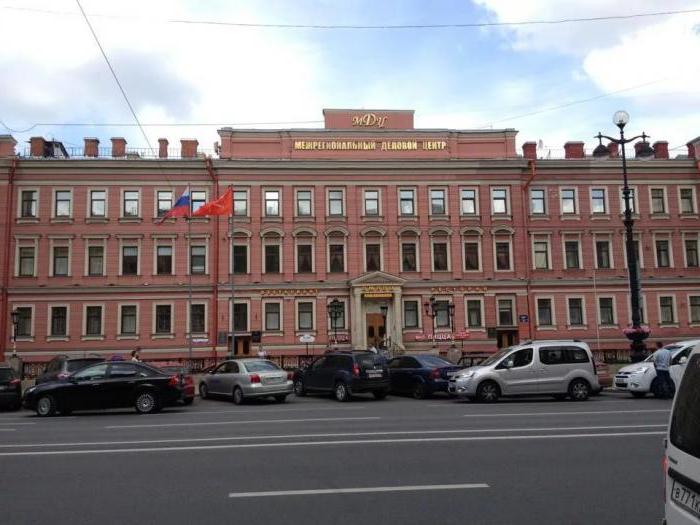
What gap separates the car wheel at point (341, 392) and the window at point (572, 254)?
27.8m

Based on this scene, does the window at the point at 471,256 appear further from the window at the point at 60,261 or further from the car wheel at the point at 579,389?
the window at the point at 60,261

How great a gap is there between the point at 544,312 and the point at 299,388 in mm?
24810

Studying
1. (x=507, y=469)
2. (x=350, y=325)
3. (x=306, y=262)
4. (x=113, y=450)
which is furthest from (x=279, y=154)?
(x=507, y=469)

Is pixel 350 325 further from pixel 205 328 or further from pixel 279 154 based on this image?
pixel 279 154

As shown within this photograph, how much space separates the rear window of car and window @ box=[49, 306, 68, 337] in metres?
41.6

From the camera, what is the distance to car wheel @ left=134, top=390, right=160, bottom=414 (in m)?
17.8

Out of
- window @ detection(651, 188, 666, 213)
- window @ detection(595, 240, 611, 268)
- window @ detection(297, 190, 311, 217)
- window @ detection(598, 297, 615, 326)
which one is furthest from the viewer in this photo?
window @ detection(651, 188, 666, 213)

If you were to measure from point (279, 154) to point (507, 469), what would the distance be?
119ft

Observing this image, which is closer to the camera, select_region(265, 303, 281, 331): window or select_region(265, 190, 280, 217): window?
select_region(265, 303, 281, 331): window

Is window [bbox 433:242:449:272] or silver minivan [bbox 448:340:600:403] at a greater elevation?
window [bbox 433:242:449:272]

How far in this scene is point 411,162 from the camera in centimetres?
4284

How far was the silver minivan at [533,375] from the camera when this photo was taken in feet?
62.8

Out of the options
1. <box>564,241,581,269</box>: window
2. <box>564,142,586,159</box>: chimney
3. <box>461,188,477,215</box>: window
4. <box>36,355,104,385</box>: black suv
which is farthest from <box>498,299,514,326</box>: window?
<box>36,355,104,385</box>: black suv

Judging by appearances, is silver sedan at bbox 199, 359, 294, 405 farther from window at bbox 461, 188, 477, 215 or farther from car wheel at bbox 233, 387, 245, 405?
window at bbox 461, 188, 477, 215
